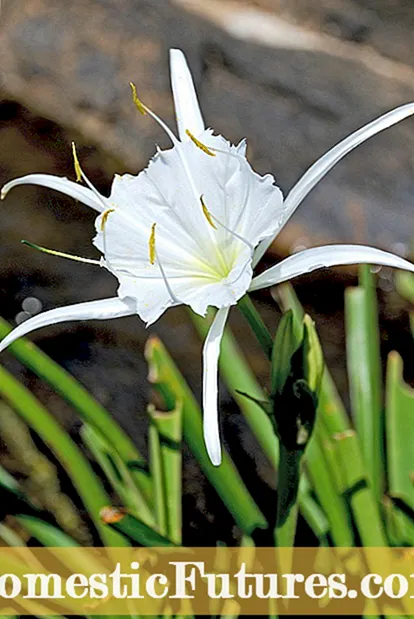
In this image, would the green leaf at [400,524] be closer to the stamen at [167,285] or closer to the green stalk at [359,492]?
→ the green stalk at [359,492]

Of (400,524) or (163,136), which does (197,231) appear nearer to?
(400,524)

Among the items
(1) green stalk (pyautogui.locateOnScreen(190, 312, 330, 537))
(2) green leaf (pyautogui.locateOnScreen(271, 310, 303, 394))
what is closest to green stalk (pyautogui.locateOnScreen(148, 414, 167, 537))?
(1) green stalk (pyautogui.locateOnScreen(190, 312, 330, 537))


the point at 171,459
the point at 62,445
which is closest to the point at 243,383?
the point at 171,459

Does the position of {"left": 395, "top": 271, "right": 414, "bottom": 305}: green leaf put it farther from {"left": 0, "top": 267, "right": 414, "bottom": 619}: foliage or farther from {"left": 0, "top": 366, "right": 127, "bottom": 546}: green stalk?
{"left": 0, "top": 366, "right": 127, "bottom": 546}: green stalk

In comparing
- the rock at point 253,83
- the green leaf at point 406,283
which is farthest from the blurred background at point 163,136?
the green leaf at point 406,283

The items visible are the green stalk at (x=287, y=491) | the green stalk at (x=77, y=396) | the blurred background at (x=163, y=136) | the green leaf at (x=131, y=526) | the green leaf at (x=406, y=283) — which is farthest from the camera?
the blurred background at (x=163, y=136)

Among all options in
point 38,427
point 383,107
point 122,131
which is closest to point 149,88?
point 122,131

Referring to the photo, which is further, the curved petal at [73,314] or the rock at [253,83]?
Answer: the rock at [253,83]
